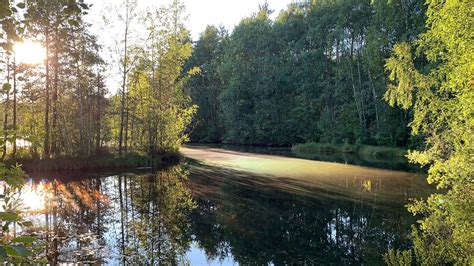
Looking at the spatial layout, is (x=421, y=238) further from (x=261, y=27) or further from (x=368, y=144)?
(x=261, y=27)

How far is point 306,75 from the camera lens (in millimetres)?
46906

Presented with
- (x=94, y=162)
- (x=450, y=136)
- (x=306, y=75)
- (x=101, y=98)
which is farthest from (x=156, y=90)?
(x=306, y=75)

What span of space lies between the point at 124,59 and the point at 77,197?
516 inches

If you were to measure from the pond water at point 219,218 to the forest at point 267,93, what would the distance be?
1145 mm

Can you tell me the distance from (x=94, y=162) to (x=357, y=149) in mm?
24817

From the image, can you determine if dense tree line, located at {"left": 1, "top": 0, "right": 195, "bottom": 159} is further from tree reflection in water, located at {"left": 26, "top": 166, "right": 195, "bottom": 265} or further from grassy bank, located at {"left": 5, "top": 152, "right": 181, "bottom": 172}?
tree reflection in water, located at {"left": 26, "top": 166, "right": 195, "bottom": 265}

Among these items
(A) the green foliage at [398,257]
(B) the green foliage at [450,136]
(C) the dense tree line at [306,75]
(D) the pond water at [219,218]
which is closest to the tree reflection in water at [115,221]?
(D) the pond water at [219,218]

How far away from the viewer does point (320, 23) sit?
44188 millimetres

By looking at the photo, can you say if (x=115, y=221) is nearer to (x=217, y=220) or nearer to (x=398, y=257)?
(x=217, y=220)

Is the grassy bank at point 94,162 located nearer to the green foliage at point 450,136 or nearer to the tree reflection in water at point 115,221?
the tree reflection in water at point 115,221

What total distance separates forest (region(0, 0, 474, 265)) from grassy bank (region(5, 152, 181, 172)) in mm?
70

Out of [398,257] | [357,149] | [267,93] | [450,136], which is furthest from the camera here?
[267,93]

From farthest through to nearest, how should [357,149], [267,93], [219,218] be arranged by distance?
[267,93]
[357,149]
[219,218]

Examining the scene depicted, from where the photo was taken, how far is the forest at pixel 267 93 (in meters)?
8.45
